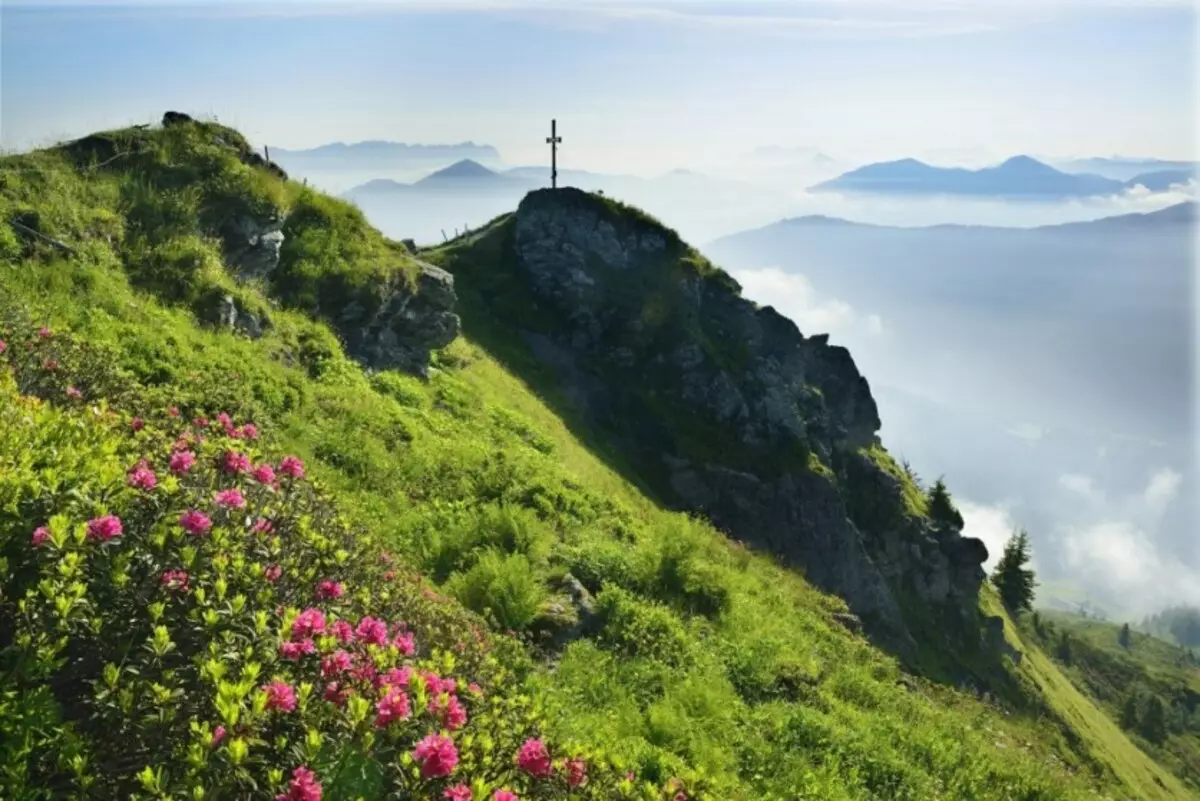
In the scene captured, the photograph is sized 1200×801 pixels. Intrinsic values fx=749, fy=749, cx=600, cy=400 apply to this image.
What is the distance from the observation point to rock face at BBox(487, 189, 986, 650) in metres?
33.8

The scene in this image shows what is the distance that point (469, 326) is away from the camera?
31156mm

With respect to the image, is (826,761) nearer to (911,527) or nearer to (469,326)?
(469,326)

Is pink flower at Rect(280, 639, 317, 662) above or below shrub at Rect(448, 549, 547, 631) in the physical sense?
above

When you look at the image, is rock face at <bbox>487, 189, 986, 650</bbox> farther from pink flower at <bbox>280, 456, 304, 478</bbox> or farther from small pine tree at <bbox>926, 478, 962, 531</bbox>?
pink flower at <bbox>280, 456, 304, 478</bbox>

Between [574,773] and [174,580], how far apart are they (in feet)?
8.85

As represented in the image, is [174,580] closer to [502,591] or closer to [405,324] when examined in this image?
[502,591]

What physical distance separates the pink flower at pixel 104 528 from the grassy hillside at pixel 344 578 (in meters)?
0.10

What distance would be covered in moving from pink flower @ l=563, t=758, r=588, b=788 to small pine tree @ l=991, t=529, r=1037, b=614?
89798mm

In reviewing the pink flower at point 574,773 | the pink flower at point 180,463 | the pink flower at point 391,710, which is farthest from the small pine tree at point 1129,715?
the pink flower at point 180,463

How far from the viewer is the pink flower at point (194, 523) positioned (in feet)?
15.8

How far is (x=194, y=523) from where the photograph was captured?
15.8ft

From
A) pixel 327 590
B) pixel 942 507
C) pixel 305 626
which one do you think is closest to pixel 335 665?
pixel 305 626

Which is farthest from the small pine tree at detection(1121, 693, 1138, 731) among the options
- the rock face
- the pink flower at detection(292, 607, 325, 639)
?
the pink flower at detection(292, 607, 325, 639)

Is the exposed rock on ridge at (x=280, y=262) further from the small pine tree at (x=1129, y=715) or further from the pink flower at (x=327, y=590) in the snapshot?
the small pine tree at (x=1129, y=715)
